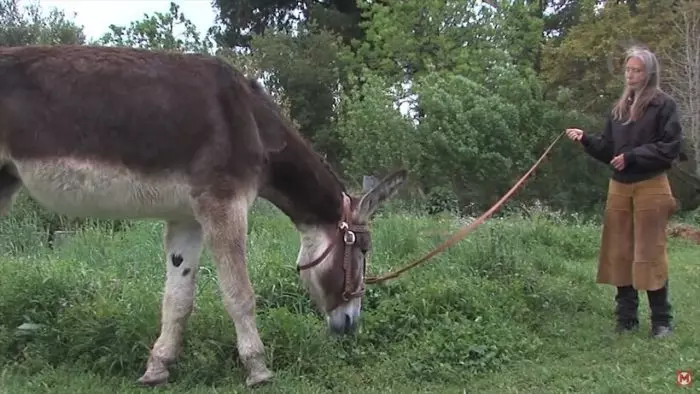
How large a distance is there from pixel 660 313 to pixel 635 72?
66.7 inches

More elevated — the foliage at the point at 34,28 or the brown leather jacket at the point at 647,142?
the foliage at the point at 34,28

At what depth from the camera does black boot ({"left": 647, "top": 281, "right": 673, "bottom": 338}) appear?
5.58 meters

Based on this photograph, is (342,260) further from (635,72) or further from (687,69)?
(687,69)

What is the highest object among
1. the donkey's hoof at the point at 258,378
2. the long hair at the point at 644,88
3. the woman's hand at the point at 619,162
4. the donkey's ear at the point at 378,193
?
the long hair at the point at 644,88

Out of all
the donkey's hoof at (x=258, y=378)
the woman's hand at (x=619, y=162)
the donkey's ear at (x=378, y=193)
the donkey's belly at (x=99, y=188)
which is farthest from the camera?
the woman's hand at (x=619, y=162)

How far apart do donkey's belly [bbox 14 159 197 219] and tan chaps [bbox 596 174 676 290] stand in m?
3.08

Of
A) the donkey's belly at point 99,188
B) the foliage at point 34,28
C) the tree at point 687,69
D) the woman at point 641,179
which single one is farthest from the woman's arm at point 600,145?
the foliage at point 34,28

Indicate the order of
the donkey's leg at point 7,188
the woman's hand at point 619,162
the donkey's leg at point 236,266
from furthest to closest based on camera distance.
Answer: the woman's hand at point 619,162, the donkey's leg at point 7,188, the donkey's leg at point 236,266

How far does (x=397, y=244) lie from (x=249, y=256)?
156 centimetres

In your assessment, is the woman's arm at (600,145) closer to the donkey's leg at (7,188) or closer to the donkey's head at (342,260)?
the donkey's head at (342,260)

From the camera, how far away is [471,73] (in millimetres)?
26500

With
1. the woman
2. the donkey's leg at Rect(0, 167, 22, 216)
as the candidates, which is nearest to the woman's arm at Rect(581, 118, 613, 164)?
the woman

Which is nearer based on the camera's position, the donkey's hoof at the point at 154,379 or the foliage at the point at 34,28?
the donkey's hoof at the point at 154,379

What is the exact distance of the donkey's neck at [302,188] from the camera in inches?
181
